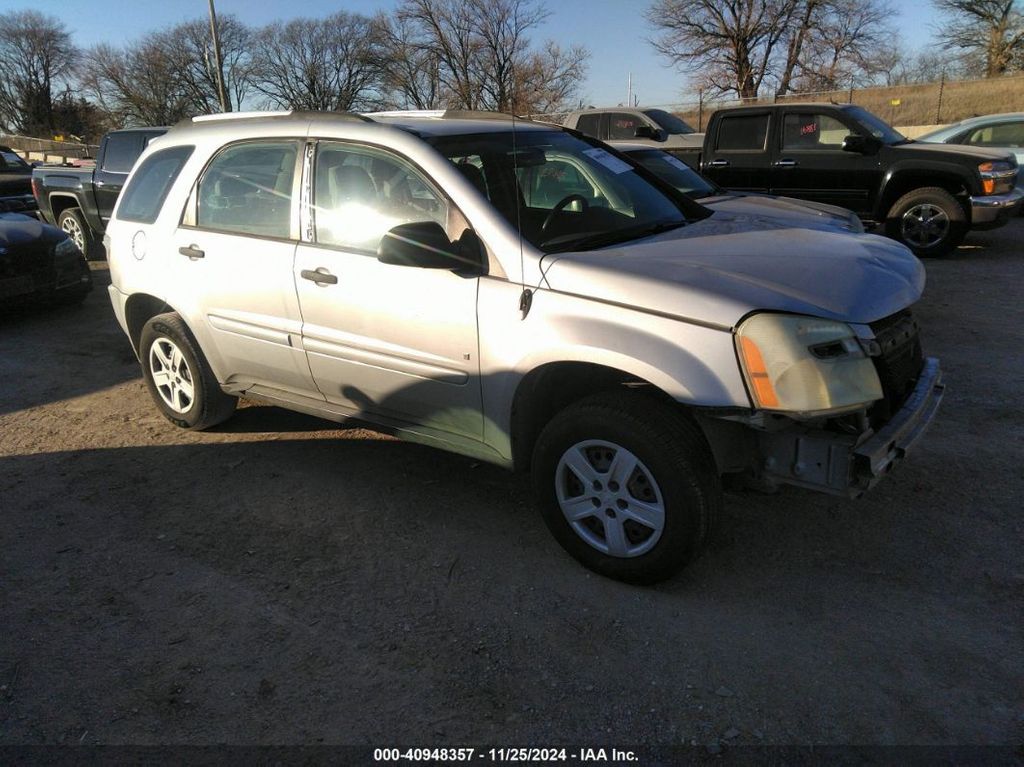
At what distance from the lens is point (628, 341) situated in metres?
2.81

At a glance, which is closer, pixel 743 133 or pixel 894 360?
pixel 894 360

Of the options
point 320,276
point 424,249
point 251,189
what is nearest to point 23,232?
point 251,189

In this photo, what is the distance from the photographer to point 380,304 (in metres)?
3.47

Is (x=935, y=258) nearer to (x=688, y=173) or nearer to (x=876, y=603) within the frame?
(x=688, y=173)

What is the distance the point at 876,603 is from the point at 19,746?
3053mm

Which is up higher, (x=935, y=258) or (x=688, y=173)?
(x=688, y=173)

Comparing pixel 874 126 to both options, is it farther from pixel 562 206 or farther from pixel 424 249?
Result: pixel 424 249

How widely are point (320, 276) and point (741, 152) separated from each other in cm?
779

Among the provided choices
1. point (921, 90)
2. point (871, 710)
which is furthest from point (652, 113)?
point (921, 90)

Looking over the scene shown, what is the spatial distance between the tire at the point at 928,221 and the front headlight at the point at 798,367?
284 inches

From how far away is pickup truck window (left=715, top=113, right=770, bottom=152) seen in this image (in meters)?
9.80

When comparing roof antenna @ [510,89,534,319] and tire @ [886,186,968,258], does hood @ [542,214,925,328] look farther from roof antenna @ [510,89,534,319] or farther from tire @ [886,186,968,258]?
tire @ [886,186,968,258]

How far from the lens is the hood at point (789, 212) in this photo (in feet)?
13.5

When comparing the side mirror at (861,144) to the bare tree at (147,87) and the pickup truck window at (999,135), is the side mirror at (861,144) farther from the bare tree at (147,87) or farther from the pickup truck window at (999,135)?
the bare tree at (147,87)
